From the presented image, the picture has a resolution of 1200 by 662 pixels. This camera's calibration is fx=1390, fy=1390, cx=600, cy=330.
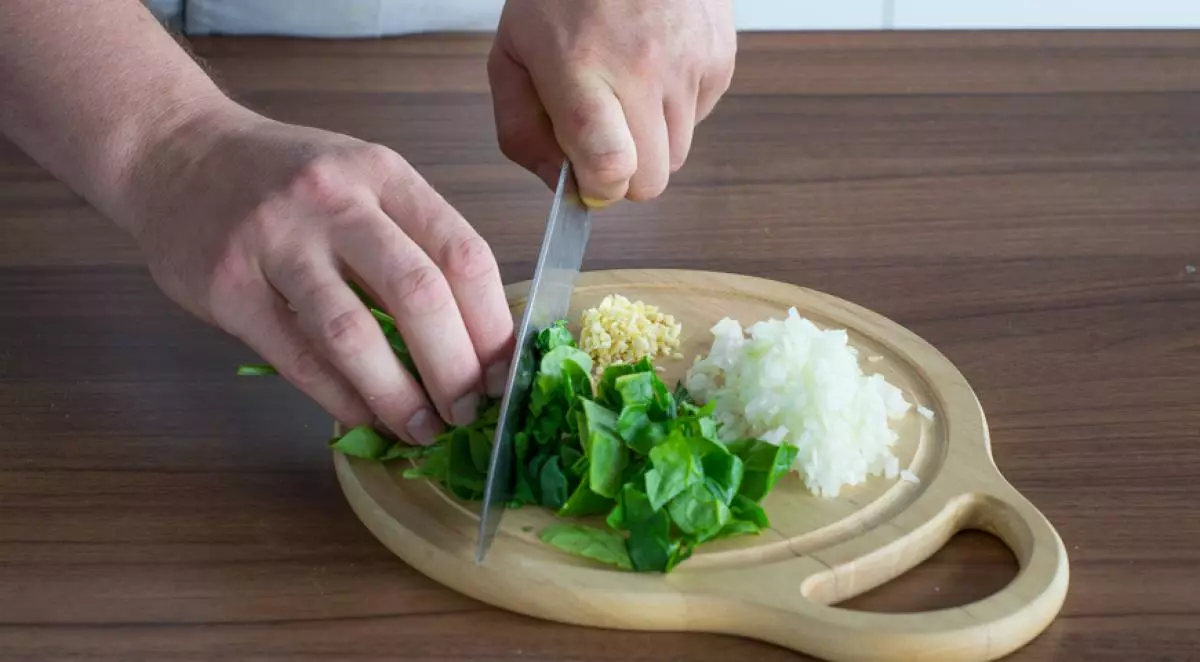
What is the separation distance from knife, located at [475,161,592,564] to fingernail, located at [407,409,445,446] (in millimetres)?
68

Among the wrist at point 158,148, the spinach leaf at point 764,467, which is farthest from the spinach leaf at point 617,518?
the wrist at point 158,148

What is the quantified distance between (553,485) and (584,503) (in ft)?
0.10

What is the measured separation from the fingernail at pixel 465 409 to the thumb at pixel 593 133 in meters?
0.29

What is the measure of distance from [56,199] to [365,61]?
0.52 meters

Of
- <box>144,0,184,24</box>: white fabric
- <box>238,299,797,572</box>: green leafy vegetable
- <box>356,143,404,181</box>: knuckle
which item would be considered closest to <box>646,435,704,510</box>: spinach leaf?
<box>238,299,797,572</box>: green leafy vegetable

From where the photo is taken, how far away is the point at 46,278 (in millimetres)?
1473

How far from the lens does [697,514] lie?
104 cm

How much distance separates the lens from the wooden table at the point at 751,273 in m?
1.03

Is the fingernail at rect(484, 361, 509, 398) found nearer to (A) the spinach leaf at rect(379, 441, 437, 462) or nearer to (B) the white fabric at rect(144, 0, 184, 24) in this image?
(A) the spinach leaf at rect(379, 441, 437, 462)

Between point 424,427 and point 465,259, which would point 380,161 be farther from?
point 424,427

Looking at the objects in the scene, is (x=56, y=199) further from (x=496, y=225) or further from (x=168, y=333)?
(x=496, y=225)

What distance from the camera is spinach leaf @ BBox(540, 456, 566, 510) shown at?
109 cm

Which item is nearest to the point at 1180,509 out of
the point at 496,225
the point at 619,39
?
the point at 619,39

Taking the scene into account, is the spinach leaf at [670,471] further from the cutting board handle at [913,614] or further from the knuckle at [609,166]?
the knuckle at [609,166]
